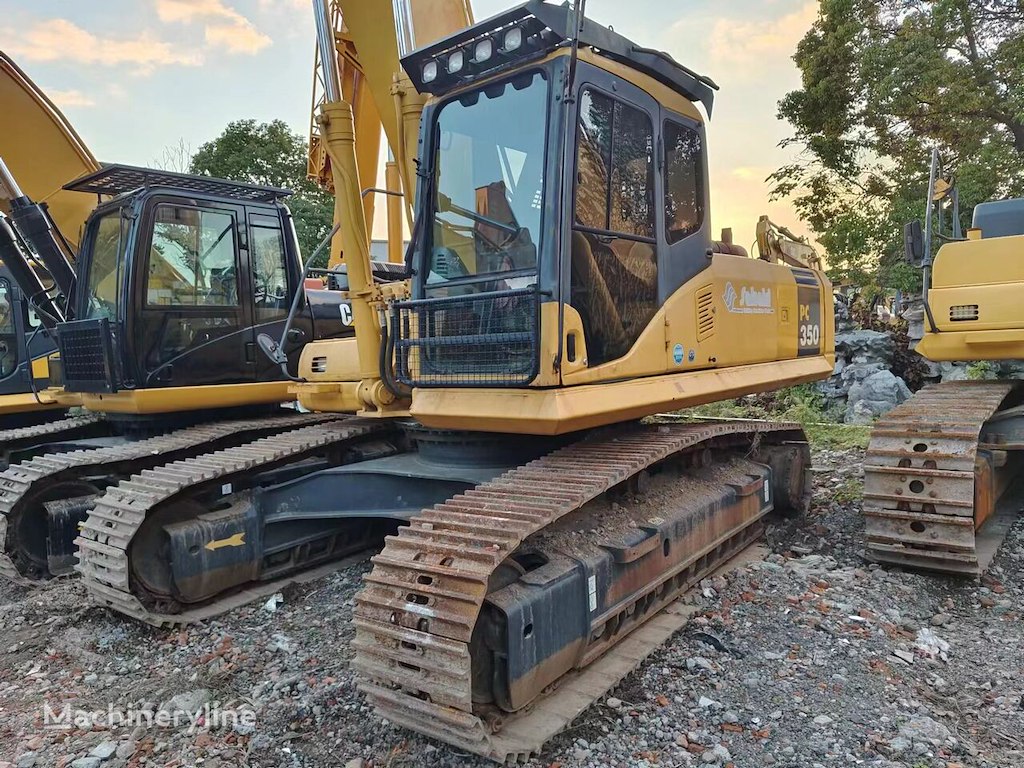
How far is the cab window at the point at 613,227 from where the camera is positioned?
358cm

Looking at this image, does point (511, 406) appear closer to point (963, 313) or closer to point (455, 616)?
point (455, 616)

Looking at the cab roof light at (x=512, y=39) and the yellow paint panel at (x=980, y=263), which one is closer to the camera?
the cab roof light at (x=512, y=39)

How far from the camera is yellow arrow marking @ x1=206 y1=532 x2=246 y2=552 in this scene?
4.53 metres

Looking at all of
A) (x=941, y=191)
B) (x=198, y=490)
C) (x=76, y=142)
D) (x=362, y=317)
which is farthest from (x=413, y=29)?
(x=76, y=142)

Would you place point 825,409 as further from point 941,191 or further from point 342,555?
point 342,555

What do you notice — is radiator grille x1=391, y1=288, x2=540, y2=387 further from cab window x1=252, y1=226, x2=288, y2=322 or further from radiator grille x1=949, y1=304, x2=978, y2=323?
radiator grille x1=949, y1=304, x2=978, y2=323

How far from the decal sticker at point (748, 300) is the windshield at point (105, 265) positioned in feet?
14.1

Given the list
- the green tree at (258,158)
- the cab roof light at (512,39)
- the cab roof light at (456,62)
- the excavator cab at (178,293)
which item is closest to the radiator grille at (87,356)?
the excavator cab at (178,293)

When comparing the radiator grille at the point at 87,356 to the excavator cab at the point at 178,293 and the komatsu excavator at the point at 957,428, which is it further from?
the komatsu excavator at the point at 957,428

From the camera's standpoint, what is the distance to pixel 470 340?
348cm

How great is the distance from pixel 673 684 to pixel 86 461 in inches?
162

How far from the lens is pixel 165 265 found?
570cm

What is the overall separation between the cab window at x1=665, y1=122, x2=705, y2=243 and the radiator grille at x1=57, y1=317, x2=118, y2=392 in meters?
4.05

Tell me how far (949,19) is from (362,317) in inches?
642
